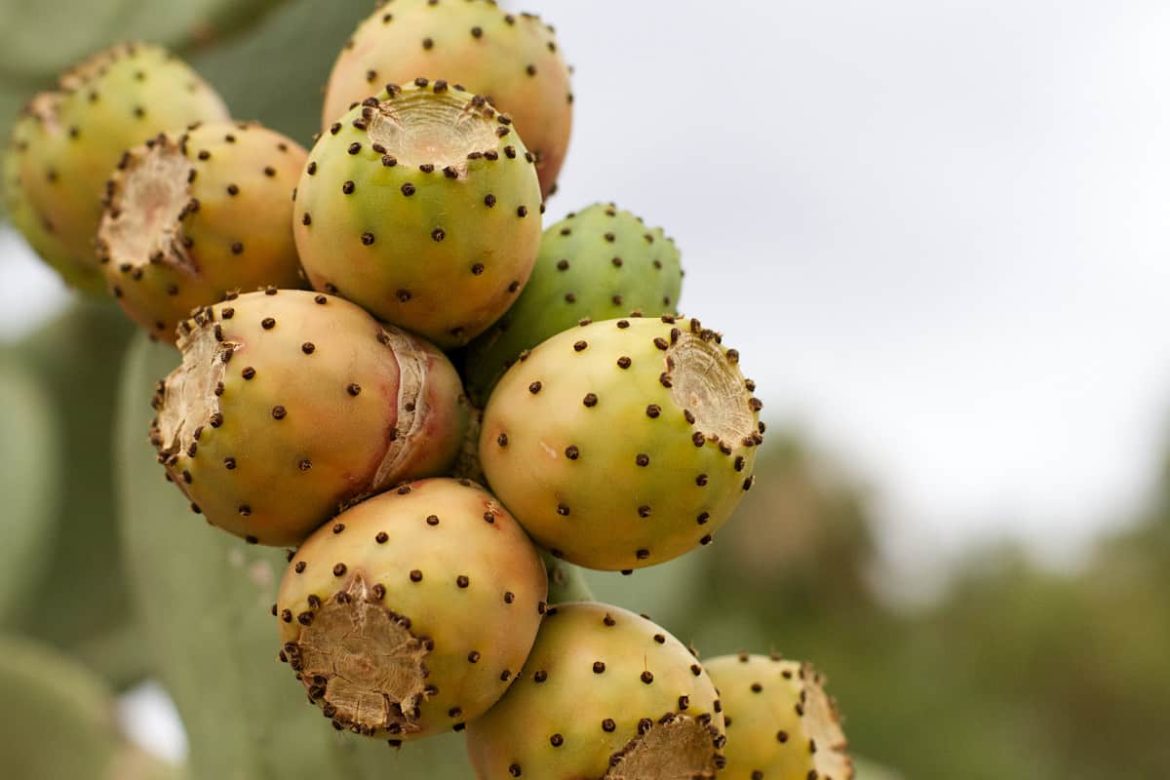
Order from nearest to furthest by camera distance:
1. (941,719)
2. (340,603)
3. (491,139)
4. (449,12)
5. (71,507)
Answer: (340,603) → (491,139) → (449,12) → (71,507) → (941,719)

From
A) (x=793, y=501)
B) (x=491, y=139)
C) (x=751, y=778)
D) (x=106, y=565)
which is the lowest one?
(x=793, y=501)

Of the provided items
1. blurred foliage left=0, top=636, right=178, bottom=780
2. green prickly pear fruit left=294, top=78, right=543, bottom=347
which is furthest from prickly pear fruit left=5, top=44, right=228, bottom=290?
blurred foliage left=0, top=636, right=178, bottom=780

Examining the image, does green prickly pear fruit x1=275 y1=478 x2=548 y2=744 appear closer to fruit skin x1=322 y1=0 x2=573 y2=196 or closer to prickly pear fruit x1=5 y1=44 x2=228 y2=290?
fruit skin x1=322 y1=0 x2=573 y2=196

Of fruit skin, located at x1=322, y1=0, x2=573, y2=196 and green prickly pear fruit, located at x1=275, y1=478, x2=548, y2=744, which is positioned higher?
fruit skin, located at x1=322, y1=0, x2=573, y2=196

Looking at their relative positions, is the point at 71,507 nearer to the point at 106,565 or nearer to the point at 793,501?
the point at 106,565

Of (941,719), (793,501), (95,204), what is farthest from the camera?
(793,501)

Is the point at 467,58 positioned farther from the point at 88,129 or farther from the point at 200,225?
the point at 88,129

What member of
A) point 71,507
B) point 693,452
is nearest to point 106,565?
point 71,507

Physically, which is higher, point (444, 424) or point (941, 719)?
point (444, 424)
